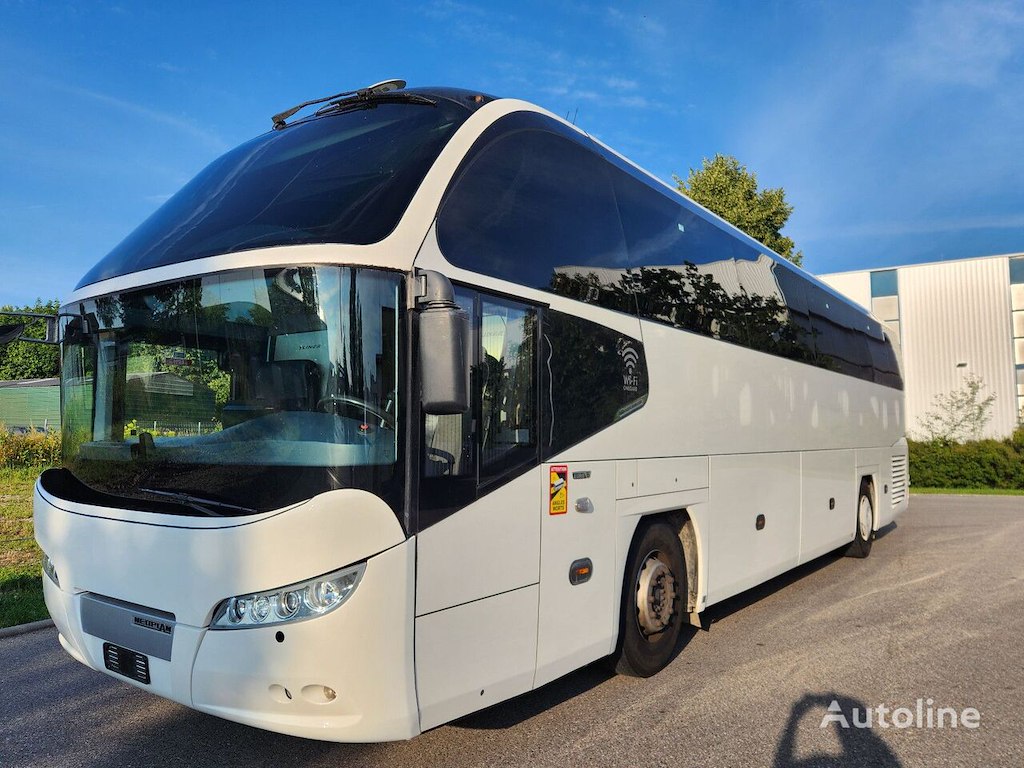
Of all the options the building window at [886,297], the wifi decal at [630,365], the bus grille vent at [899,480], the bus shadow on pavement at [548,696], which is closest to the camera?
the bus shadow on pavement at [548,696]

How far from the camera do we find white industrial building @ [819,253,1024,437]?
35750 millimetres

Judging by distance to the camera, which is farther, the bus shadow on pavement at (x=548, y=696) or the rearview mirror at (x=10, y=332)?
the bus shadow on pavement at (x=548, y=696)

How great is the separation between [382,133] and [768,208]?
968 inches

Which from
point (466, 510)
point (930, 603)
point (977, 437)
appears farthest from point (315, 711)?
point (977, 437)

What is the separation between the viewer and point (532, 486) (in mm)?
4098

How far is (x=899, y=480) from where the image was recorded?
12.9 metres

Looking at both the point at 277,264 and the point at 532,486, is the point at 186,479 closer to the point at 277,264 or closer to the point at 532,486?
the point at 277,264

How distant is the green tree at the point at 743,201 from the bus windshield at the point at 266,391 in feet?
80.1

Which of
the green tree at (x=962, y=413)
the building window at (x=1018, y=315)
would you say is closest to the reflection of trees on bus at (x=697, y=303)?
the green tree at (x=962, y=413)

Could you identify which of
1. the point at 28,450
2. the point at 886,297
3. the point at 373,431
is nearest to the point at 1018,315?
the point at 886,297

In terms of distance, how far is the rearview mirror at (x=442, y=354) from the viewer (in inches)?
128

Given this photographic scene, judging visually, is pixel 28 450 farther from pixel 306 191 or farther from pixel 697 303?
pixel 306 191

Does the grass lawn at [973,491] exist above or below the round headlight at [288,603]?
below

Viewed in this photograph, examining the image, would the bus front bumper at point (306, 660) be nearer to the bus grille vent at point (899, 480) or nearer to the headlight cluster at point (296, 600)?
the headlight cluster at point (296, 600)
